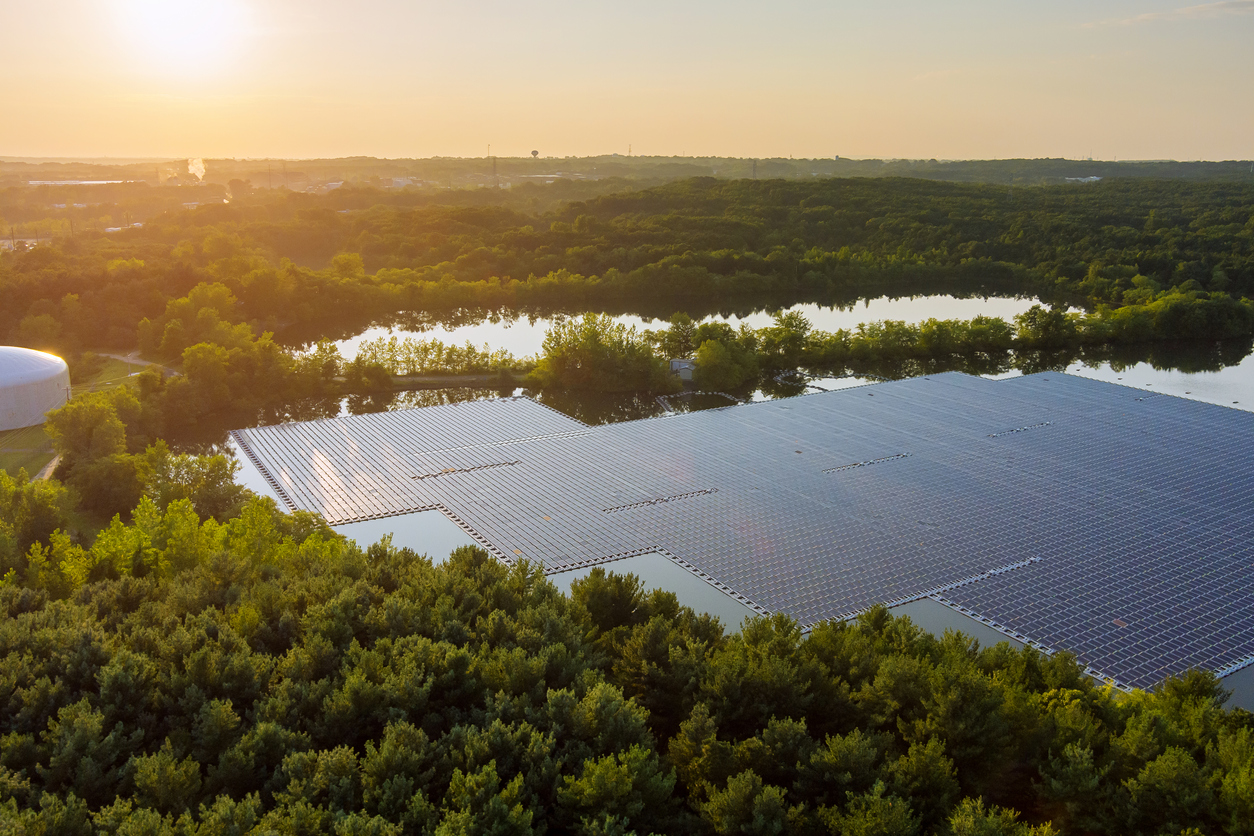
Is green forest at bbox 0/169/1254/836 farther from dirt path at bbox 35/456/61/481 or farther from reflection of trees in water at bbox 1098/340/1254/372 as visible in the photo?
reflection of trees in water at bbox 1098/340/1254/372

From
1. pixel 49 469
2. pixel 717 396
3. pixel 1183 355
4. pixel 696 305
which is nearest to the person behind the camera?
pixel 49 469

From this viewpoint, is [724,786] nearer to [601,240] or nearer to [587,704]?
[587,704]

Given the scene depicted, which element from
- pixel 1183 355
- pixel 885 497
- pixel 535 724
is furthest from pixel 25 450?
pixel 1183 355

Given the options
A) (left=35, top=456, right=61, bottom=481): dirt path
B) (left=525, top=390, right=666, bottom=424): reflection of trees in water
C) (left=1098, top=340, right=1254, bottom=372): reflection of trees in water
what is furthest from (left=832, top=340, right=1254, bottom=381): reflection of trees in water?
(left=35, top=456, right=61, bottom=481): dirt path

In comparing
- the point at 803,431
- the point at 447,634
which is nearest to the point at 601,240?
the point at 803,431

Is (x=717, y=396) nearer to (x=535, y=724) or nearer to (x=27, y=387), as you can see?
(x=27, y=387)

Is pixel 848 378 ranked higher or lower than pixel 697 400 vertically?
higher

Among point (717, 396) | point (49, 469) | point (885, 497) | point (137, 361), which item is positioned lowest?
point (49, 469)
